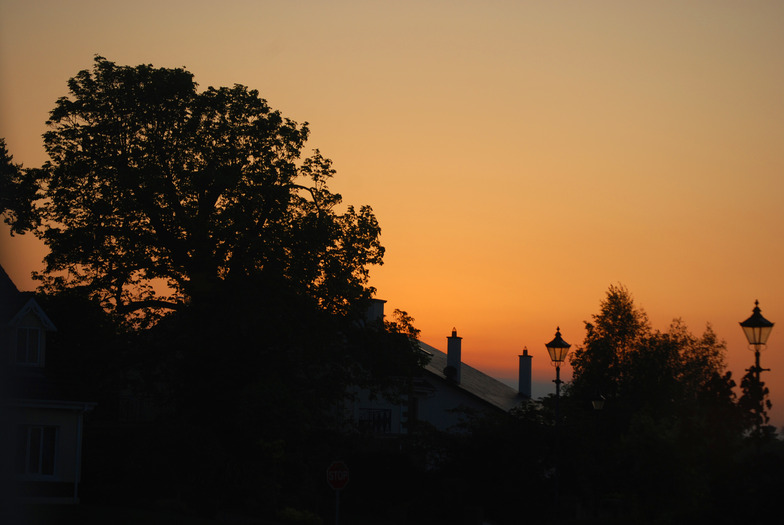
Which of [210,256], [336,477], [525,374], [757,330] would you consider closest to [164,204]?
[210,256]

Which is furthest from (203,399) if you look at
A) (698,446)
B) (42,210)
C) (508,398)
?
(508,398)

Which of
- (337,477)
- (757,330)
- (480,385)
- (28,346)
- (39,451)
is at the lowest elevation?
(337,477)

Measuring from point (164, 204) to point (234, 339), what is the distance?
23.1ft

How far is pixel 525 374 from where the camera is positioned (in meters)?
70.0

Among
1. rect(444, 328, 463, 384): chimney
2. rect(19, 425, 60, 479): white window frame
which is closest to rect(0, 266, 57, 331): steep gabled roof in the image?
rect(19, 425, 60, 479): white window frame

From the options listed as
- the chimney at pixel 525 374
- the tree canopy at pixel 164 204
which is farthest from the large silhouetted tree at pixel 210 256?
the chimney at pixel 525 374

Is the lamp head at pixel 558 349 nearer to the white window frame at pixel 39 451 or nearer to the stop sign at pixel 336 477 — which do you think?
the stop sign at pixel 336 477

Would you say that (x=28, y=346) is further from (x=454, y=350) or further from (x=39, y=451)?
(x=454, y=350)

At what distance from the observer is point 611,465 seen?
1309 inches

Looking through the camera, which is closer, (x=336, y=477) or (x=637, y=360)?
(x=336, y=477)

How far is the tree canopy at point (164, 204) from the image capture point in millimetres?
37062

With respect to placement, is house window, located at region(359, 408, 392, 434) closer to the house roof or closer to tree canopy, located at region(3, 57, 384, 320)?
the house roof

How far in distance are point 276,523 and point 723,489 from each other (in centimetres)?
1725

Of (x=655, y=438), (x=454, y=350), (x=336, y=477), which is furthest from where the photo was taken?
(x=454, y=350)
